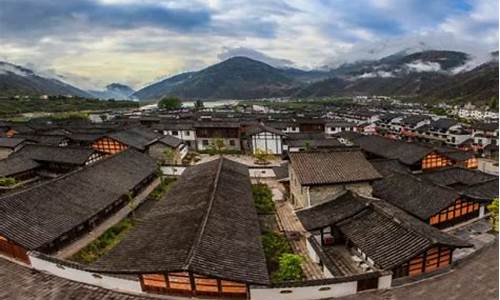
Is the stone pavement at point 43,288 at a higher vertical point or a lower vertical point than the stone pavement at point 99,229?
higher

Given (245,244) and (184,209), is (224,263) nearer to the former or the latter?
(245,244)

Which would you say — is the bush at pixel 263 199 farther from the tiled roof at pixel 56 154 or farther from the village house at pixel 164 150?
the tiled roof at pixel 56 154

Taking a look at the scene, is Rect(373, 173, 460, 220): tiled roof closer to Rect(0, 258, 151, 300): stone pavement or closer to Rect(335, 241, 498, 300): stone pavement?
Rect(335, 241, 498, 300): stone pavement

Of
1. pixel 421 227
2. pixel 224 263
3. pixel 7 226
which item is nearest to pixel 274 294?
pixel 224 263

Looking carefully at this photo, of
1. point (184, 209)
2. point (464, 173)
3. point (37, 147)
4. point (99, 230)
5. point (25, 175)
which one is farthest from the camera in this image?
point (37, 147)

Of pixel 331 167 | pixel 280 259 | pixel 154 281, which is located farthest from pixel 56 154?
pixel 280 259

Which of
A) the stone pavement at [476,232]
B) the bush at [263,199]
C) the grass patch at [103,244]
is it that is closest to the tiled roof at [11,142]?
the grass patch at [103,244]
